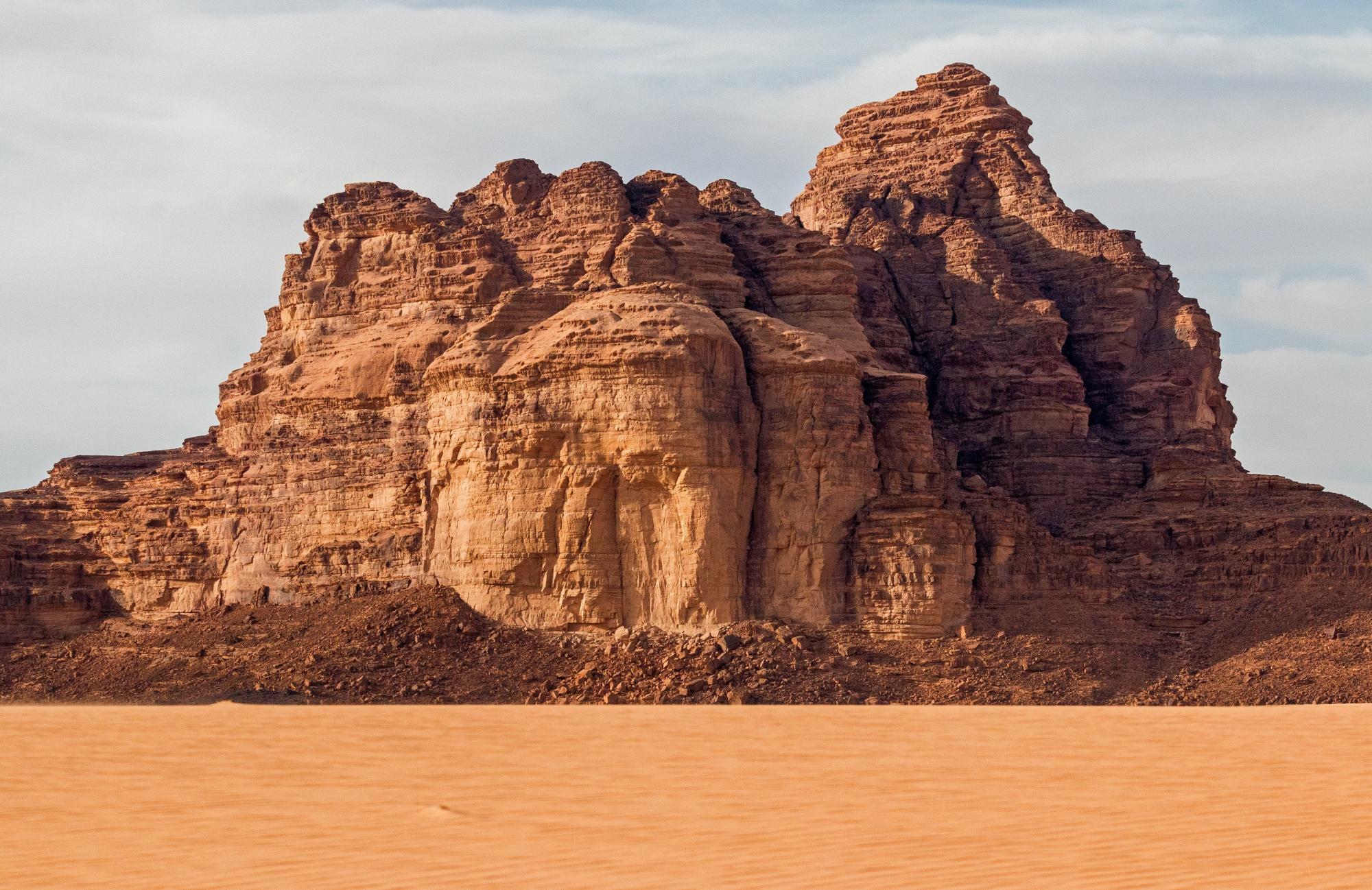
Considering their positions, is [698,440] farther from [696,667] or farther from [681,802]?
[681,802]

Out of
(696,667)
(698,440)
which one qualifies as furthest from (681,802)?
(698,440)

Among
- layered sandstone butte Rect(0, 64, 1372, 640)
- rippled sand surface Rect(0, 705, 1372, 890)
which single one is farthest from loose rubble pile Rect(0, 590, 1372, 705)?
rippled sand surface Rect(0, 705, 1372, 890)

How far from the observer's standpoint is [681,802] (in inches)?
1083

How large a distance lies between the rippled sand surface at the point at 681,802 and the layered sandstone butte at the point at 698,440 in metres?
15.0

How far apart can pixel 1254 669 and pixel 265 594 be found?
104 feet

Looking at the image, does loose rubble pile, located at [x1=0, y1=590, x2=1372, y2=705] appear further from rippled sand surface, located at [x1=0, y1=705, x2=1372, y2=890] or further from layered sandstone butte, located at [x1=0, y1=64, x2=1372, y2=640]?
rippled sand surface, located at [x1=0, y1=705, x2=1372, y2=890]

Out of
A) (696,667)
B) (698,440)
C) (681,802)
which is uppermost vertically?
(698,440)

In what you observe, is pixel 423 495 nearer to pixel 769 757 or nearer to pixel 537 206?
pixel 537 206

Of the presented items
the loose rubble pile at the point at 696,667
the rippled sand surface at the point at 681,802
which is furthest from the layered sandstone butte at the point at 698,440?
the rippled sand surface at the point at 681,802

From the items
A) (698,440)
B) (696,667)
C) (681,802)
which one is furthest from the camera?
(698,440)

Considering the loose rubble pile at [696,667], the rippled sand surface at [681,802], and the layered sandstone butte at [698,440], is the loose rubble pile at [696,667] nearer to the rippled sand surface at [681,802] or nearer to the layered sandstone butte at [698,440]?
the layered sandstone butte at [698,440]

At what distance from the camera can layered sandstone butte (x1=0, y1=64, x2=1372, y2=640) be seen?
193 feet

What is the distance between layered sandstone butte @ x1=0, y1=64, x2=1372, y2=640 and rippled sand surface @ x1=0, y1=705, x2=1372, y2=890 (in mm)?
14981

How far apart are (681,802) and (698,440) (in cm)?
3066
